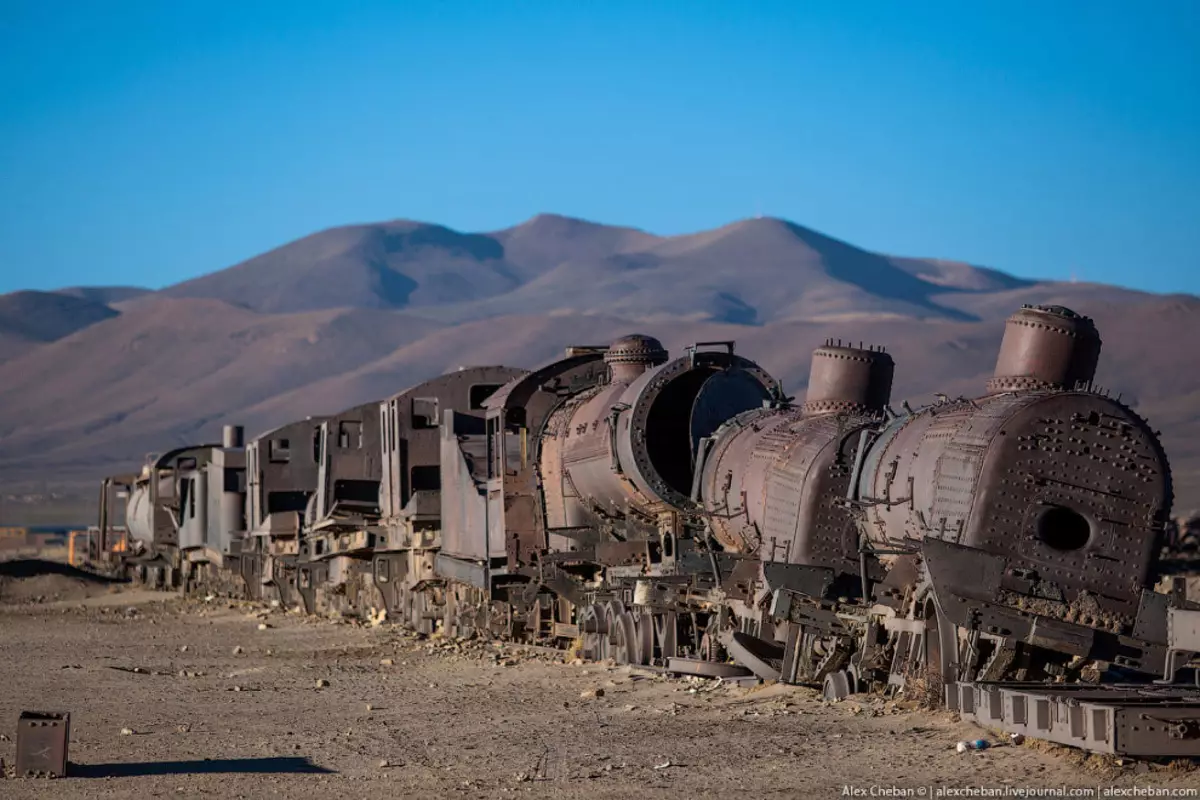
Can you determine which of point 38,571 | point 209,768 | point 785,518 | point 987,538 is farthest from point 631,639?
point 38,571

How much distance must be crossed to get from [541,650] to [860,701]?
29.1 ft

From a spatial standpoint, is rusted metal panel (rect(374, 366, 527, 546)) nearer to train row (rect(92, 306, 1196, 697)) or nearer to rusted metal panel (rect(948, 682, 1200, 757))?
train row (rect(92, 306, 1196, 697))

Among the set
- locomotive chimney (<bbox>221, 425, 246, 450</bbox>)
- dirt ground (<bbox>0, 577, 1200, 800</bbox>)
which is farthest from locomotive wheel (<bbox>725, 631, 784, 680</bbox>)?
locomotive chimney (<bbox>221, 425, 246, 450</bbox>)

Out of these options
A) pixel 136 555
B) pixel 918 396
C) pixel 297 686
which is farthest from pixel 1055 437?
pixel 918 396

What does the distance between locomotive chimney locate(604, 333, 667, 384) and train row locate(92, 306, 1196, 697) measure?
0.04m

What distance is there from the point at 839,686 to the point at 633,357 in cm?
861

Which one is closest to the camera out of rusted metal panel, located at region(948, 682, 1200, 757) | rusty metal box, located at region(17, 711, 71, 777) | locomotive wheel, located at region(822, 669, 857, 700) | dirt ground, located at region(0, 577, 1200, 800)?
rusted metal panel, located at region(948, 682, 1200, 757)

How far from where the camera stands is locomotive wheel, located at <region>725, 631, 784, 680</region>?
1653cm

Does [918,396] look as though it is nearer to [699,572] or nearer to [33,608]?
[33,608]

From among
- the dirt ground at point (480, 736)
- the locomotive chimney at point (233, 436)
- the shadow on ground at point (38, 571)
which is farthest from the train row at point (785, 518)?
the shadow on ground at point (38, 571)

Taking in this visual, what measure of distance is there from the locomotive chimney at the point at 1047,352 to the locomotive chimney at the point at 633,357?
8668 millimetres

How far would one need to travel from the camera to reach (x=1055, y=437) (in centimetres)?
1349

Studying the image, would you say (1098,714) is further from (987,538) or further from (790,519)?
(790,519)

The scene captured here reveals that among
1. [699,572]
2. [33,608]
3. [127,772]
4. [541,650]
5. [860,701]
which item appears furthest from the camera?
[33,608]
